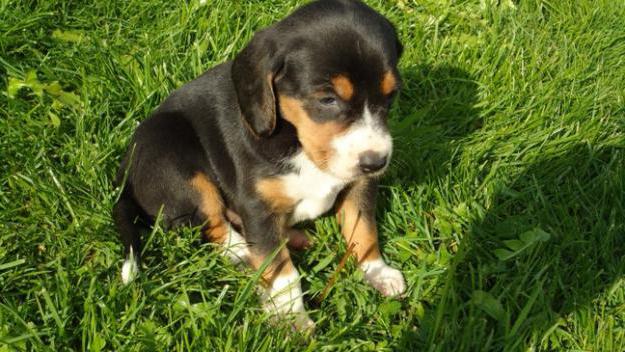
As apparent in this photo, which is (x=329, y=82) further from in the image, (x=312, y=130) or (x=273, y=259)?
(x=273, y=259)

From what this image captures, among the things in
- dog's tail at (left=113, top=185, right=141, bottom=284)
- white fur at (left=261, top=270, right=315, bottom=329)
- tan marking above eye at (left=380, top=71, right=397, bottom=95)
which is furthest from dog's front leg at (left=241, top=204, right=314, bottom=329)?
tan marking above eye at (left=380, top=71, right=397, bottom=95)

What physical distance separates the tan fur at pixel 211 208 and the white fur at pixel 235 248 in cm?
4

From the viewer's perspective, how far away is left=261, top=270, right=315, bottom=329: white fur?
3002 millimetres

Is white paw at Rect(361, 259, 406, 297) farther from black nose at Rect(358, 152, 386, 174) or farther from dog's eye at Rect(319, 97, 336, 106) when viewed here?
dog's eye at Rect(319, 97, 336, 106)

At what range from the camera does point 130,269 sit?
2945 millimetres

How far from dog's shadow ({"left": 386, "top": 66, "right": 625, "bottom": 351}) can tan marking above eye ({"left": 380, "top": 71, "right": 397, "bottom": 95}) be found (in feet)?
2.71

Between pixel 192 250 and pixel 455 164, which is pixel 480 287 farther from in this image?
pixel 192 250

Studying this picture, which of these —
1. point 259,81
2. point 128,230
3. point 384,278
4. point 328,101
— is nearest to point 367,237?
point 384,278

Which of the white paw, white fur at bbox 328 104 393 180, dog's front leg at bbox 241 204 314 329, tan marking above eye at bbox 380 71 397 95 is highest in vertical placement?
tan marking above eye at bbox 380 71 397 95

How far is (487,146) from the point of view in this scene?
404cm

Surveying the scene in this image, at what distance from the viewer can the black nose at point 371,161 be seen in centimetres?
278

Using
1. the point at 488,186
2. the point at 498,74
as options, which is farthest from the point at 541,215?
the point at 498,74

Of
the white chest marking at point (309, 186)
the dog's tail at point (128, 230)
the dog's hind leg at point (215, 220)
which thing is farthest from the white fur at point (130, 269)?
the white chest marking at point (309, 186)

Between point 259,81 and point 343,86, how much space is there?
14.1 inches
